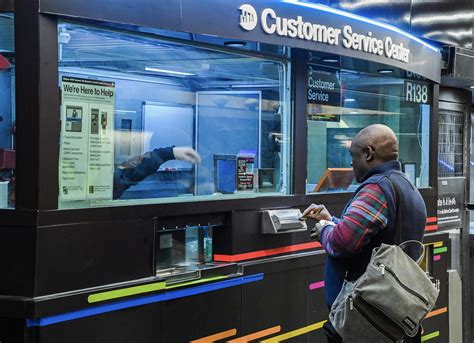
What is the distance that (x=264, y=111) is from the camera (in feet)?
17.3

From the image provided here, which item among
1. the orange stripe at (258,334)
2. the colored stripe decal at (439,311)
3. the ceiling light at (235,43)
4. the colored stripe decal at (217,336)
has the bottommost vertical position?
the colored stripe decal at (439,311)

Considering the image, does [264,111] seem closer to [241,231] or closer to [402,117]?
[241,231]

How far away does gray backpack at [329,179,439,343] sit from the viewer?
3426mm

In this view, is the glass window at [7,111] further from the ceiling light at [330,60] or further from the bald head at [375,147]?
the ceiling light at [330,60]

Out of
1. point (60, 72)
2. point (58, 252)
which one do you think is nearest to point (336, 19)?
point (60, 72)

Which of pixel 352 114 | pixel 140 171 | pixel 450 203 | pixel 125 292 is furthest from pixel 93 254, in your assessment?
pixel 450 203

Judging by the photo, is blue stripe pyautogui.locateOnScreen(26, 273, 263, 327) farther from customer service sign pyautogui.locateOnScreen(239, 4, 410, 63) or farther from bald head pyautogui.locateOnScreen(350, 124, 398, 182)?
customer service sign pyautogui.locateOnScreen(239, 4, 410, 63)

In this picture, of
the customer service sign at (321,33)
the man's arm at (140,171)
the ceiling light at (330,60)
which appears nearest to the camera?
the man's arm at (140,171)

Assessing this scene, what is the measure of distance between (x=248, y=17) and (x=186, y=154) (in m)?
0.96

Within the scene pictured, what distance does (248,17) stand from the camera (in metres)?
4.50

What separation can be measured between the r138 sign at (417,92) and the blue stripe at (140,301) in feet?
8.98

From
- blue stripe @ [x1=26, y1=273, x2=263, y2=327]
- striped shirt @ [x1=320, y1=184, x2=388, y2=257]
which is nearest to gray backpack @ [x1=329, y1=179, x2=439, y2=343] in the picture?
striped shirt @ [x1=320, y1=184, x2=388, y2=257]

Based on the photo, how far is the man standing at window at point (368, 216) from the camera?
3.67 metres

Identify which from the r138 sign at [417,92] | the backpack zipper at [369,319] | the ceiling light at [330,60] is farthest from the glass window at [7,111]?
the r138 sign at [417,92]
